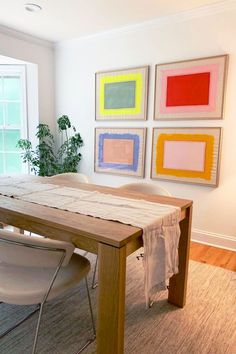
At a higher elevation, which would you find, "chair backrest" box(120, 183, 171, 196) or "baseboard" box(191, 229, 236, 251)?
"chair backrest" box(120, 183, 171, 196)

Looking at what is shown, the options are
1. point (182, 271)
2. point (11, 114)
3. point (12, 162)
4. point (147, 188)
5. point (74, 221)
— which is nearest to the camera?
point (74, 221)

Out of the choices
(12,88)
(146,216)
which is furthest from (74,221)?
(12,88)

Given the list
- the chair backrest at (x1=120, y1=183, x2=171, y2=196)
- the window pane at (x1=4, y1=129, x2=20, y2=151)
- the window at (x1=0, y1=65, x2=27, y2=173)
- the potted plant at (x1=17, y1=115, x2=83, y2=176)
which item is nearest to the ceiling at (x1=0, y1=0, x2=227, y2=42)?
the window at (x1=0, y1=65, x2=27, y2=173)

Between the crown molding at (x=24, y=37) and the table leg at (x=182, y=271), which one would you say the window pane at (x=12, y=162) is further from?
the table leg at (x=182, y=271)

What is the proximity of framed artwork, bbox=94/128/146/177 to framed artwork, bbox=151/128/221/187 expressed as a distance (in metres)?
0.20

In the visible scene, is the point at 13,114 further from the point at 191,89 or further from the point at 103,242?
the point at 103,242

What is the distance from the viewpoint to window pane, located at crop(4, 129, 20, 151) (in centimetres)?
401

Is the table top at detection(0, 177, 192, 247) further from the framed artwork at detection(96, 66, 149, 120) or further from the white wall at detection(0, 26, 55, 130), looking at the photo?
the white wall at detection(0, 26, 55, 130)

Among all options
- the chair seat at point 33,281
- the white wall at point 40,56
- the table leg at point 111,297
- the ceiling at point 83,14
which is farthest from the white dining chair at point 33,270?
the white wall at point 40,56

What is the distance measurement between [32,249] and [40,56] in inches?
135

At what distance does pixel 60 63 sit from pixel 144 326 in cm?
362

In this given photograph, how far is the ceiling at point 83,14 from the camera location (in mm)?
2662

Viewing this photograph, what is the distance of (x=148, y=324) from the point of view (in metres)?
1.72

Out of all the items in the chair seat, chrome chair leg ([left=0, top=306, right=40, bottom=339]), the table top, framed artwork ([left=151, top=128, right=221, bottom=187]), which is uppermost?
framed artwork ([left=151, top=128, right=221, bottom=187])
